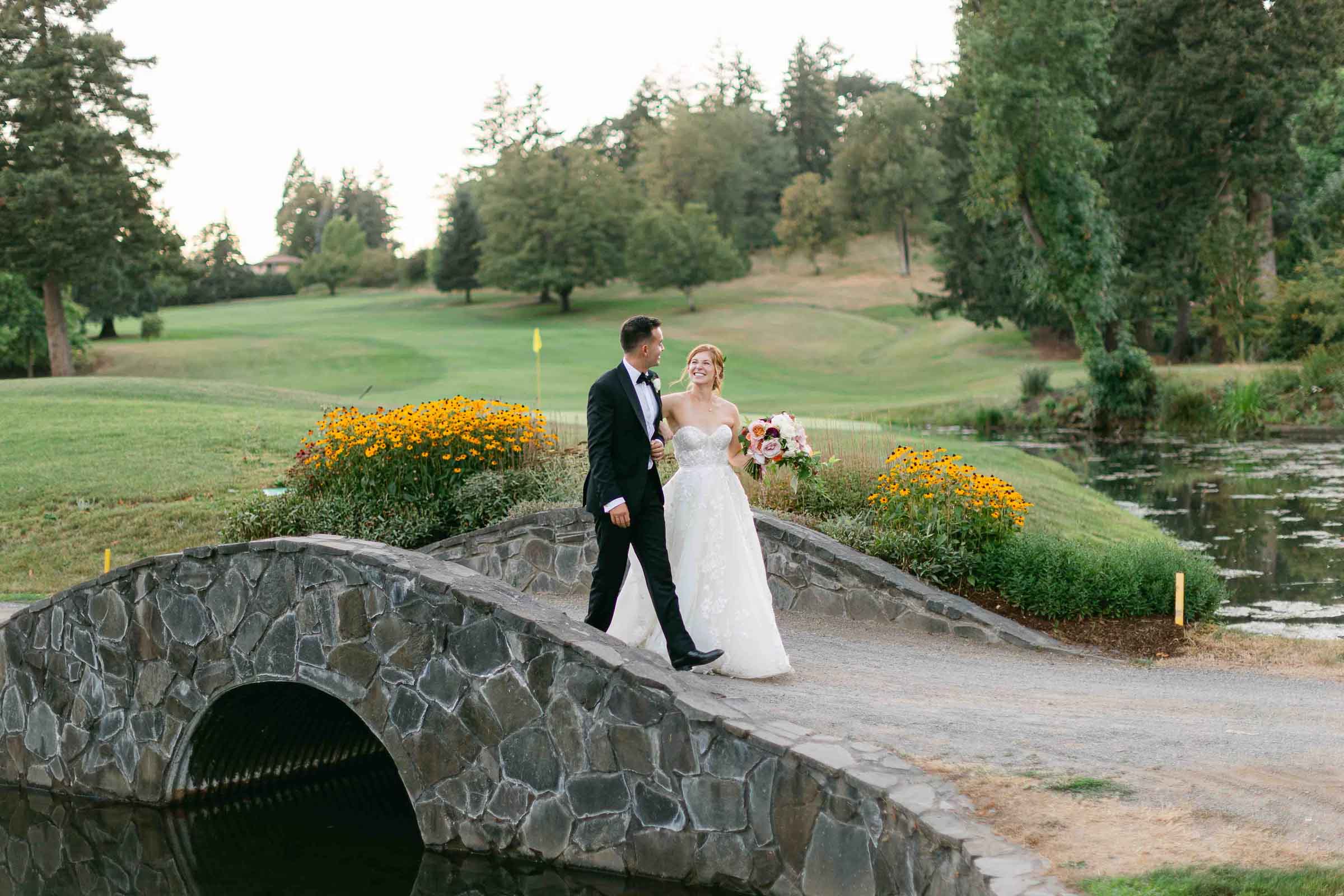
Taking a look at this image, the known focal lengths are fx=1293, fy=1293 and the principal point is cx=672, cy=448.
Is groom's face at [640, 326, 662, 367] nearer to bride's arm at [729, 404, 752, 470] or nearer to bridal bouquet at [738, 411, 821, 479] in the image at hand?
bride's arm at [729, 404, 752, 470]

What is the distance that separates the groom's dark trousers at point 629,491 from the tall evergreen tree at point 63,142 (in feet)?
118

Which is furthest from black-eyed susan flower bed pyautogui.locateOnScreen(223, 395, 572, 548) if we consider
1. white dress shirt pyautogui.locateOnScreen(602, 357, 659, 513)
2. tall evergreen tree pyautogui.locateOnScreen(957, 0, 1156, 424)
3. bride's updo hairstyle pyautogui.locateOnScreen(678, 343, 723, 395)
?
tall evergreen tree pyautogui.locateOnScreen(957, 0, 1156, 424)

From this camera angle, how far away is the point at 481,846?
27.2ft

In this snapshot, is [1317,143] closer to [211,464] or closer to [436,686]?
[211,464]

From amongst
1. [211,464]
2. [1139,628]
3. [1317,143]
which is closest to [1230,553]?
[1139,628]

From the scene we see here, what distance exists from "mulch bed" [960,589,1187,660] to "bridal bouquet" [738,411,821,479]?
2.68m

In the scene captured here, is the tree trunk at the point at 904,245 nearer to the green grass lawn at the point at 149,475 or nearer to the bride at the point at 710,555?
the green grass lawn at the point at 149,475

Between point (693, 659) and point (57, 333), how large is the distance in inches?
1591

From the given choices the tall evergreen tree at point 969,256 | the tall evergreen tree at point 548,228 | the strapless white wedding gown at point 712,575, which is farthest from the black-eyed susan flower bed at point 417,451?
the tall evergreen tree at point 548,228

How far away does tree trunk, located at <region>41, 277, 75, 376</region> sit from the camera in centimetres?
4238

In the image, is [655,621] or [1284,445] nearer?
[655,621]

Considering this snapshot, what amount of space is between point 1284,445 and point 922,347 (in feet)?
93.6

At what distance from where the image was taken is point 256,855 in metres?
9.16

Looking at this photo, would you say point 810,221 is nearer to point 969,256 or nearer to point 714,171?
point 714,171
